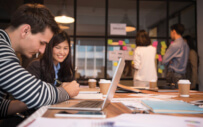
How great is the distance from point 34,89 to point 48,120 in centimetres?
27

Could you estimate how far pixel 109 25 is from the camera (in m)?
4.60

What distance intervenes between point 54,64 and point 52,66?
19 centimetres

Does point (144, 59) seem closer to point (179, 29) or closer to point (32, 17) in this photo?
point (179, 29)

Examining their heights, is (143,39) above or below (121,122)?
above

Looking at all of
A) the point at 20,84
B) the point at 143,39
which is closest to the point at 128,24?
the point at 143,39

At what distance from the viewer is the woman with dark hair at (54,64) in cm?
181

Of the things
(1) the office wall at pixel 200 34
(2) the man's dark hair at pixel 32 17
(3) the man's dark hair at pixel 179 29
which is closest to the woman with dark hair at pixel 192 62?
(1) the office wall at pixel 200 34

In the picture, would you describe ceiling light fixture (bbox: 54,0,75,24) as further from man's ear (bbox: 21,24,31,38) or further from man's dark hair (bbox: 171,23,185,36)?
man's ear (bbox: 21,24,31,38)

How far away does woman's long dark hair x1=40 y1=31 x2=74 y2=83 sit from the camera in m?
1.82

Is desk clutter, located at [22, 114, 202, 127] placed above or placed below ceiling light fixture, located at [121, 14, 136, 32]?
below

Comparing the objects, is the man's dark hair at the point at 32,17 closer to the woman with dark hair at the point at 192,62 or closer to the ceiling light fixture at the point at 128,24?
the woman with dark hair at the point at 192,62

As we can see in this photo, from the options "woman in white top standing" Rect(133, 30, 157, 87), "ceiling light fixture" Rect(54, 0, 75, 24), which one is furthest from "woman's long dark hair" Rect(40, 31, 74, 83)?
"ceiling light fixture" Rect(54, 0, 75, 24)

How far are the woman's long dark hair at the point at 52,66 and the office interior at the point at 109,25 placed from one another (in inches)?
91.7

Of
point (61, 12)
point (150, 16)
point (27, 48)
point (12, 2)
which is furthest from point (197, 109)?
point (150, 16)
